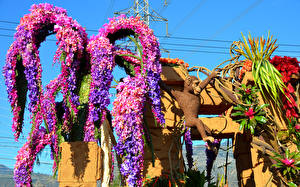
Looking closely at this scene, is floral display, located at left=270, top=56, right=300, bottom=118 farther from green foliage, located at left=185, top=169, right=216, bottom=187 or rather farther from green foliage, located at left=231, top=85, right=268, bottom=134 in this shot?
green foliage, located at left=185, top=169, right=216, bottom=187

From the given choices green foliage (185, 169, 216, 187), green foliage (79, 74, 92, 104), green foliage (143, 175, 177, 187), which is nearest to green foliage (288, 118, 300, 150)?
green foliage (185, 169, 216, 187)

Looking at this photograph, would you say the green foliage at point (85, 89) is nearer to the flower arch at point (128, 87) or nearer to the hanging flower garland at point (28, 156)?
the flower arch at point (128, 87)

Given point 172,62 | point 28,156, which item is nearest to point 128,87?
point 28,156

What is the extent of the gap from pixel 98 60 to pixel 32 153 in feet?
8.45

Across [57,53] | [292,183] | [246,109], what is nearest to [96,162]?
[57,53]

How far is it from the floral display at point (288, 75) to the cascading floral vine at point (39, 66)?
5.02m

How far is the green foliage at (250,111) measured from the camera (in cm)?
761

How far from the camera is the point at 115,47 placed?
289 inches

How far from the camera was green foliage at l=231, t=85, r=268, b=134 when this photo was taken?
7612mm

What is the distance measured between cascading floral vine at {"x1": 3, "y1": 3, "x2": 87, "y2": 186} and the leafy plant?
4.65 m

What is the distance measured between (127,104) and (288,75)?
439 cm

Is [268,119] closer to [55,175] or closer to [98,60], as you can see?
[98,60]

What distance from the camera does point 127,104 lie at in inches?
257

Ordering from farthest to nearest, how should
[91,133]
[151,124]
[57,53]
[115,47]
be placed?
1. [151,124]
2. [115,47]
3. [91,133]
4. [57,53]
